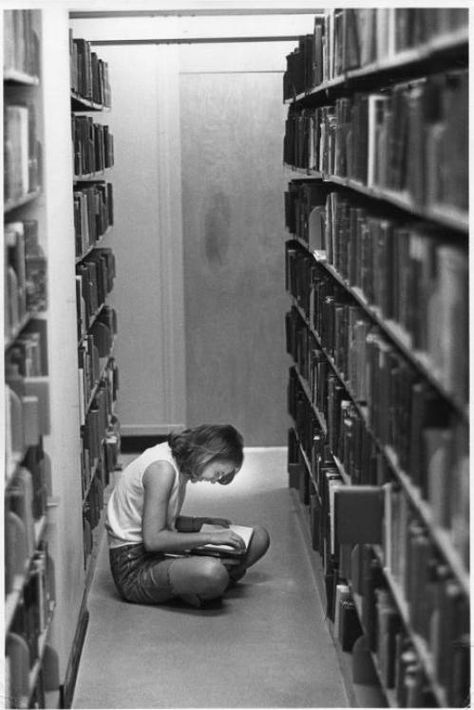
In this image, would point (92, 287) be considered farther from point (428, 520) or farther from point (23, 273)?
point (428, 520)

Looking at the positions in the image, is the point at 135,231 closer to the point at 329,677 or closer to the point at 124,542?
the point at 124,542

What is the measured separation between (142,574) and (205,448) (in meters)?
0.64

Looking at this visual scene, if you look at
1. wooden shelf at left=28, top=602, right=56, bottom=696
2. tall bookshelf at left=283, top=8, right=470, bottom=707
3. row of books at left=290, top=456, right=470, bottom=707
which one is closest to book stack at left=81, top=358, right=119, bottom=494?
tall bookshelf at left=283, top=8, right=470, bottom=707

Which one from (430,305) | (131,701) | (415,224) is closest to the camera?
(430,305)

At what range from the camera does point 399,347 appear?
3346 mm

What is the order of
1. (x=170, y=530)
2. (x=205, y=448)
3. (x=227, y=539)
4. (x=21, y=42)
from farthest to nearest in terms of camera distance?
(x=227, y=539) < (x=170, y=530) < (x=205, y=448) < (x=21, y=42)

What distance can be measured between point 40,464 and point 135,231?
417cm

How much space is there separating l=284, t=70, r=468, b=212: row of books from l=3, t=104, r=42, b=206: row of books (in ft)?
3.16

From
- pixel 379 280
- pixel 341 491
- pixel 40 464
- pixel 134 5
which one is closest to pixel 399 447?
pixel 341 491

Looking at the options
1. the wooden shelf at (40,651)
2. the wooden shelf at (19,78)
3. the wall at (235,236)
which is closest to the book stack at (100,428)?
the wall at (235,236)

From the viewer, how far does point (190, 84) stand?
745 centimetres

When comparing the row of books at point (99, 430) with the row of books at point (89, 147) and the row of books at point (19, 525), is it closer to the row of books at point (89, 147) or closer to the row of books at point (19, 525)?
the row of books at point (89, 147)

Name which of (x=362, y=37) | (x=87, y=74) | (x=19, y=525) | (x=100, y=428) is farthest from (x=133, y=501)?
(x=362, y=37)

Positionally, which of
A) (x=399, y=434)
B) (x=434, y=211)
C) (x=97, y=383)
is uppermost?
(x=434, y=211)
